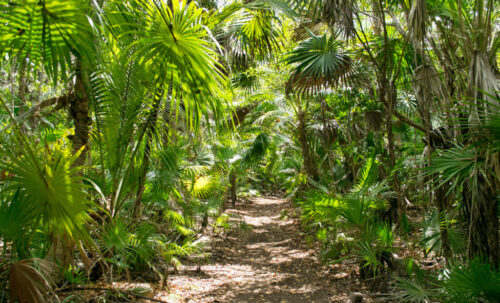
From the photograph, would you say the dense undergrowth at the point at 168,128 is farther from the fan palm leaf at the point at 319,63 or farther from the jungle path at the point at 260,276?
the jungle path at the point at 260,276

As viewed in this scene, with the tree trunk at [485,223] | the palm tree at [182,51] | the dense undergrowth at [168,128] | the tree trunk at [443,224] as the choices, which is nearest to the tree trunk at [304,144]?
the dense undergrowth at [168,128]

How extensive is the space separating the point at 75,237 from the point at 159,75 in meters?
1.63

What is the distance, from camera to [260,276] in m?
5.98

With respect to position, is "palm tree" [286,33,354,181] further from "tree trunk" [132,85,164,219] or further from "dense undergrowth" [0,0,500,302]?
"tree trunk" [132,85,164,219]

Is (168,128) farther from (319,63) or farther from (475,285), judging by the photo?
(475,285)

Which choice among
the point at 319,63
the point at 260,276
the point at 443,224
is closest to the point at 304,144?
the point at 260,276

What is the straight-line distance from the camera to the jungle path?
15.8 feet

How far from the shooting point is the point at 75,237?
222cm

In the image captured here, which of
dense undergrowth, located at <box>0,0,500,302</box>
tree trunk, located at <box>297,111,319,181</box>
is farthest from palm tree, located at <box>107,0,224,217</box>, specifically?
tree trunk, located at <box>297,111,319,181</box>

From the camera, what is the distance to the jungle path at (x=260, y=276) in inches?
190

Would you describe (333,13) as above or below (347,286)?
above

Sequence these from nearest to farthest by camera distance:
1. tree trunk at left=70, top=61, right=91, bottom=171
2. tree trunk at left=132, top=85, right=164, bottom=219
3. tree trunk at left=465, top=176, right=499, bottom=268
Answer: tree trunk at left=465, top=176, right=499, bottom=268 < tree trunk at left=70, top=61, right=91, bottom=171 < tree trunk at left=132, top=85, right=164, bottom=219

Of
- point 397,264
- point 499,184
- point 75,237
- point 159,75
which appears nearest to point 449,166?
point 499,184

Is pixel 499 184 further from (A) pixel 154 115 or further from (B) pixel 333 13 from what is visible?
(A) pixel 154 115
